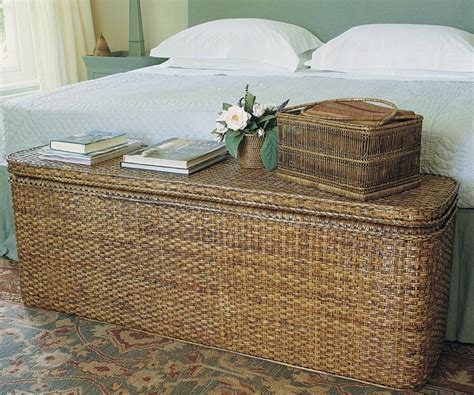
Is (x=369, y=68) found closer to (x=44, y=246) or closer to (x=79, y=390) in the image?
(x=44, y=246)

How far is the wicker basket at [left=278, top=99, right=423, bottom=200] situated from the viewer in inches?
66.8

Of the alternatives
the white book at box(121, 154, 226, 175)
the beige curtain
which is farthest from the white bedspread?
the beige curtain

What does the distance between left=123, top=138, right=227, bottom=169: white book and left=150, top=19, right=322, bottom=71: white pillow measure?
3.47ft

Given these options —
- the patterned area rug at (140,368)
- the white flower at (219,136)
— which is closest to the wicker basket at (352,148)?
the white flower at (219,136)

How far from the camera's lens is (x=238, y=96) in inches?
96.9

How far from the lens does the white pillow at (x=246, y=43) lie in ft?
10.3

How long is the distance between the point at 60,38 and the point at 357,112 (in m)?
2.59

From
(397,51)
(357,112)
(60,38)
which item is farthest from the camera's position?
(60,38)

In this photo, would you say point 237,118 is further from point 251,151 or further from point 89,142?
point 89,142

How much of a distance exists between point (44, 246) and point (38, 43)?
204cm

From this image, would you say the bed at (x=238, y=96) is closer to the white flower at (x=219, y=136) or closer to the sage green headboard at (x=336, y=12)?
the sage green headboard at (x=336, y=12)

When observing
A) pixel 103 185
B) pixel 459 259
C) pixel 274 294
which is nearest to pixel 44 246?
pixel 103 185

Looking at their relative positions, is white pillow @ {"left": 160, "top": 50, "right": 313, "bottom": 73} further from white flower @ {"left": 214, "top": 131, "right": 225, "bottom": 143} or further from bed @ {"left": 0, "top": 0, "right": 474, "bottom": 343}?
white flower @ {"left": 214, "top": 131, "right": 225, "bottom": 143}

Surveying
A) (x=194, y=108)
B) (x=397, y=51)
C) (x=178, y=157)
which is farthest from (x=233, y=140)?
(x=397, y=51)
